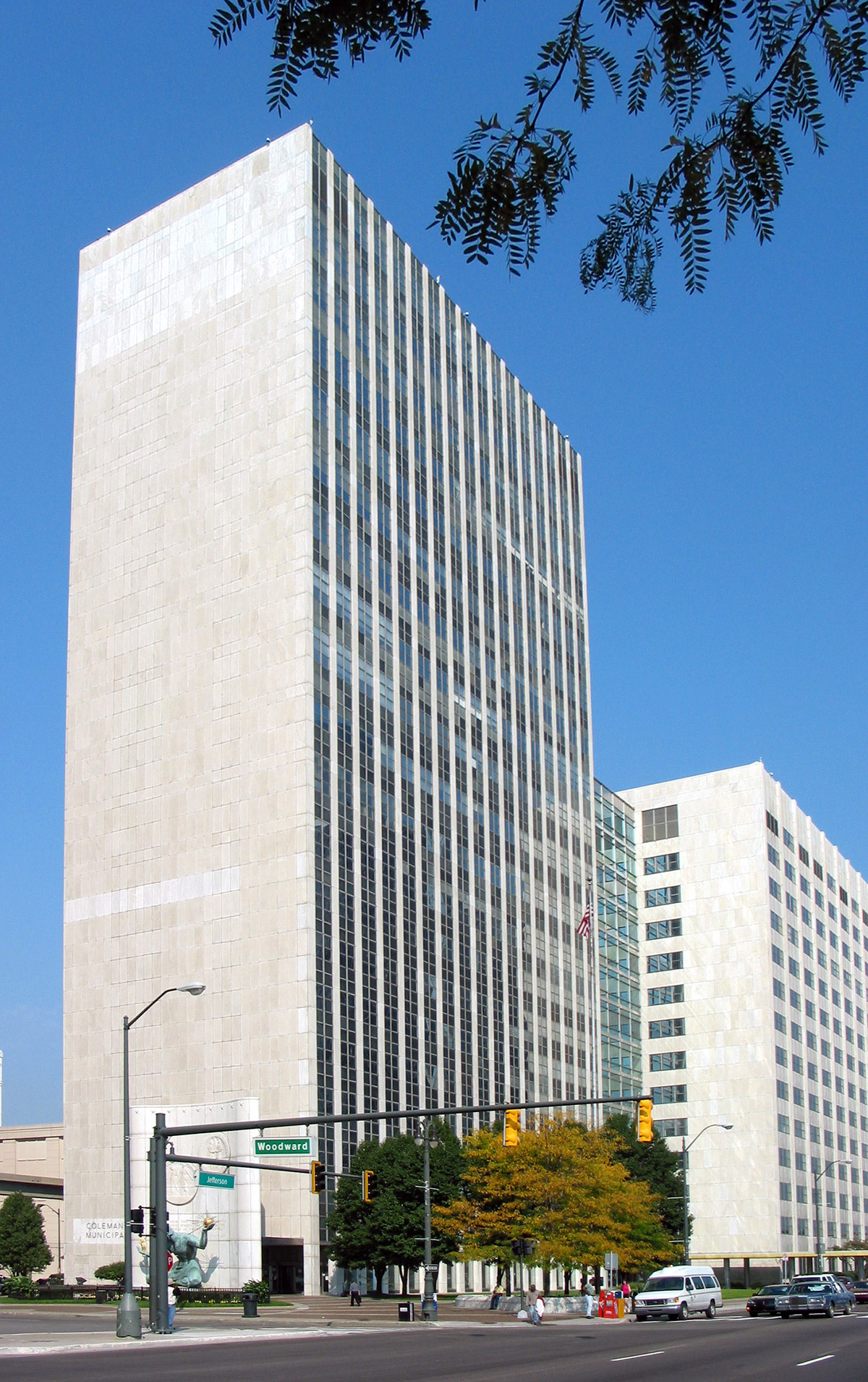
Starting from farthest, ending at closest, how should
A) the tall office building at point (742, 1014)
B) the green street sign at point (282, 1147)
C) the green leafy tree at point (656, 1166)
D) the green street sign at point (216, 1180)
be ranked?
the tall office building at point (742, 1014) → the green leafy tree at point (656, 1166) → the green street sign at point (216, 1180) → the green street sign at point (282, 1147)

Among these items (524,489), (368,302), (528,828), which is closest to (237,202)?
(368,302)

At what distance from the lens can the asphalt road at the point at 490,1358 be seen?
2522 cm

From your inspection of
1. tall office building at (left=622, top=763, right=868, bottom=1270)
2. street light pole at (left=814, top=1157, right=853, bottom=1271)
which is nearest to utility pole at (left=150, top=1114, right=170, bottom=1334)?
tall office building at (left=622, top=763, right=868, bottom=1270)

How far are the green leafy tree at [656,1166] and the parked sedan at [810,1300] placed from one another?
113ft

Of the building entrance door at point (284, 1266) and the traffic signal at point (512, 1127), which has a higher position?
the traffic signal at point (512, 1127)

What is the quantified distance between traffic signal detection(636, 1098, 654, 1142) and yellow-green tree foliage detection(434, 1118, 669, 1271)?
28.9m

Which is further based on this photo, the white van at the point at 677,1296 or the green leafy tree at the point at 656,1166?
the green leafy tree at the point at 656,1166

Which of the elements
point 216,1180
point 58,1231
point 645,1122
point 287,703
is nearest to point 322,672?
point 287,703

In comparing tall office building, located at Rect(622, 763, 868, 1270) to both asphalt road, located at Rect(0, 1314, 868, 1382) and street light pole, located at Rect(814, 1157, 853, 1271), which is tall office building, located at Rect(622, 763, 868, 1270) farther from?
asphalt road, located at Rect(0, 1314, 868, 1382)

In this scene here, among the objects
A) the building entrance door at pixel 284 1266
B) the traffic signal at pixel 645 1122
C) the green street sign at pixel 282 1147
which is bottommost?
the building entrance door at pixel 284 1266

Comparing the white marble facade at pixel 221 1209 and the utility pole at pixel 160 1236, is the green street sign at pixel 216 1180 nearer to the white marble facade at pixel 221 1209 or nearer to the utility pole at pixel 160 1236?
the utility pole at pixel 160 1236

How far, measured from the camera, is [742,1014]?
126 meters

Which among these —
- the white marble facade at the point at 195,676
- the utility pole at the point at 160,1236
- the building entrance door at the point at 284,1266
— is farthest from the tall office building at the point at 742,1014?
the utility pole at the point at 160,1236

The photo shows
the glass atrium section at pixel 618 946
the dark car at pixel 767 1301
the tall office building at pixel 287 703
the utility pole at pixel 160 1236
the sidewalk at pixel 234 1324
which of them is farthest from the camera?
the glass atrium section at pixel 618 946
